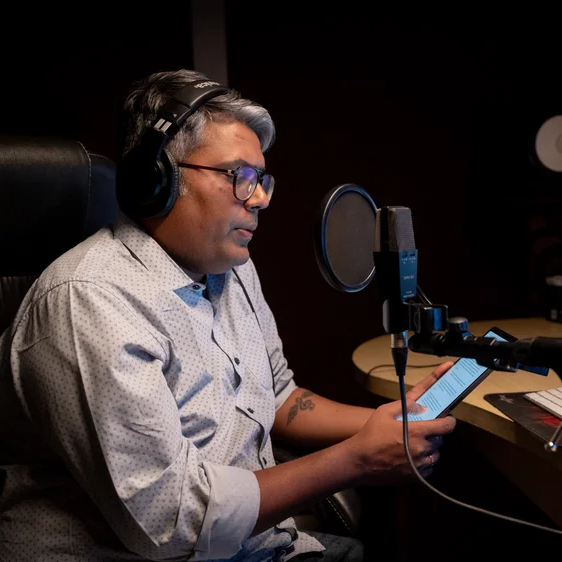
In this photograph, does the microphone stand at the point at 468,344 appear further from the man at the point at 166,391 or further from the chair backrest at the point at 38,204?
the chair backrest at the point at 38,204

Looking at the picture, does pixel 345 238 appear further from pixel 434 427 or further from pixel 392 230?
pixel 434 427

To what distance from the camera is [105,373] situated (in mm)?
891

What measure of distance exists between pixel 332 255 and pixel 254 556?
1.92 feet

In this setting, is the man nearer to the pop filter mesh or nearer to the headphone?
the headphone

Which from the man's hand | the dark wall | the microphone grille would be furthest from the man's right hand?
the dark wall

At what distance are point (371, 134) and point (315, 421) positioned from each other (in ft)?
4.17

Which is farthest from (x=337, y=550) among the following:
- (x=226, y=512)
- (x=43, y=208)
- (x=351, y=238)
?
(x=43, y=208)

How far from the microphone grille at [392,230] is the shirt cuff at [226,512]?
0.44 m

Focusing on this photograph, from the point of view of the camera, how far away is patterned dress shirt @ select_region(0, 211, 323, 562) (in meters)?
0.89

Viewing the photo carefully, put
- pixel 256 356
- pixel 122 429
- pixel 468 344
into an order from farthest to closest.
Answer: pixel 256 356, pixel 122 429, pixel 468 344

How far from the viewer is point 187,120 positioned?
3.76 feet

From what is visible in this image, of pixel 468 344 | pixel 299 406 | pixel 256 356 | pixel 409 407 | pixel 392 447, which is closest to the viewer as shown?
pixel 468 344

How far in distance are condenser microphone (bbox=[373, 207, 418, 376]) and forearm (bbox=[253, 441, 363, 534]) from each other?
278mm

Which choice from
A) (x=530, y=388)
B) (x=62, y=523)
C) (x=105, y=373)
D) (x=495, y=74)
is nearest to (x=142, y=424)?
(x=105, y=373)
